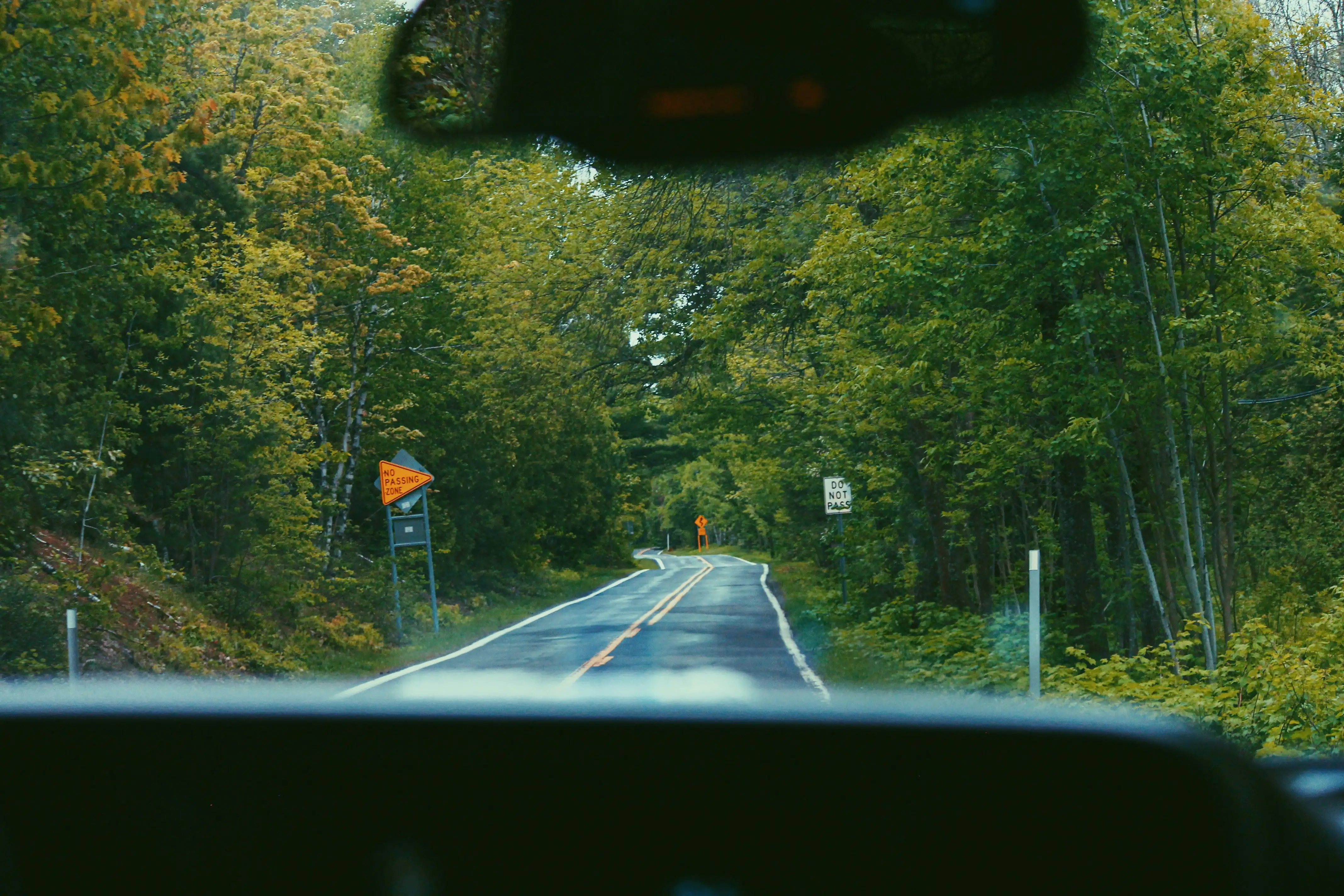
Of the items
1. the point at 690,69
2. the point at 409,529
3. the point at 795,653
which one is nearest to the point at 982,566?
the point at 795,653

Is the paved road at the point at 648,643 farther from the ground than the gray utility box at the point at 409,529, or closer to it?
closer to it

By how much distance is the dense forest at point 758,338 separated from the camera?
33.2ft

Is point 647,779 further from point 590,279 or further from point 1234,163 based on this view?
point 590,279

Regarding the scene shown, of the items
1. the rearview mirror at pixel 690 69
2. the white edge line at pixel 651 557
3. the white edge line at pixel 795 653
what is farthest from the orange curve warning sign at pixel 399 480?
the white edge line at pixel 651 557

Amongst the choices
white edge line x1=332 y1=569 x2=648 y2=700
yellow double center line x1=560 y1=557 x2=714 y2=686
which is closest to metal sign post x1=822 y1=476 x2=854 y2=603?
yellow double center line x1=560 y1=557 x2=714 y2=686

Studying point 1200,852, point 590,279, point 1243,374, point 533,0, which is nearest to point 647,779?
point 1200,852

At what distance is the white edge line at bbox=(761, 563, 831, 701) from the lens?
12.8 metres

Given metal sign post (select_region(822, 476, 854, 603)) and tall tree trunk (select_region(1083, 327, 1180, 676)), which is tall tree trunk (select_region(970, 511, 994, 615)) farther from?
tall tree trunk (select_region(1083, 327, 1180, 676))

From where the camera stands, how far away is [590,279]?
19219 mm

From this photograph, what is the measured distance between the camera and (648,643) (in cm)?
1761

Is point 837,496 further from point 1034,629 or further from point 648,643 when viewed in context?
point 1034,629

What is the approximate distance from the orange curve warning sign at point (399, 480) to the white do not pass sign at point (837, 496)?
726cm

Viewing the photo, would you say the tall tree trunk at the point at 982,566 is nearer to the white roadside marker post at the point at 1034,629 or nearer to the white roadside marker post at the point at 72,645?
the white roadside marker post at the point at 1034,629

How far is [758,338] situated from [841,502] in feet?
12.7
